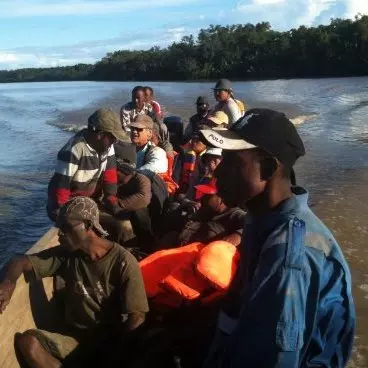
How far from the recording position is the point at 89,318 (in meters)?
3.11

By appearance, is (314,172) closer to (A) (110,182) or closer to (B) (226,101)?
(B) (226,101)

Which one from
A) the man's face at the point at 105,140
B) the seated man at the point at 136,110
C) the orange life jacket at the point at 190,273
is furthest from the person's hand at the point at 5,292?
the seated man at the point at 136,110

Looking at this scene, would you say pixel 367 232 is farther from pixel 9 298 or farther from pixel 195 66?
pixel 195 66

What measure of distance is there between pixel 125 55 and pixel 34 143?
7080 cm

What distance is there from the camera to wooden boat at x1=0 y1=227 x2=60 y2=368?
305 cm

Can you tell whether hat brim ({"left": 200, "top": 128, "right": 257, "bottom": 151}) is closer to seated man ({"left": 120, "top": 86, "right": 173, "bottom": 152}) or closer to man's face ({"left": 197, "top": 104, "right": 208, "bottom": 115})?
seated man ({"left": 120, "top": 86, "right": 173, "bottom": 152})

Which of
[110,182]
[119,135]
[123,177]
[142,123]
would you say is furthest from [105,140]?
[142,123]

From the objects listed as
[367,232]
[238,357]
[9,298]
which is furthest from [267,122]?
[367,232]

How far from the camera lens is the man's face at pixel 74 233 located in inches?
116

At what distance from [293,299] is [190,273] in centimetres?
185

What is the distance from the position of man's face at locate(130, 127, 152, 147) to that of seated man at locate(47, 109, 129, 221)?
119 centimetres

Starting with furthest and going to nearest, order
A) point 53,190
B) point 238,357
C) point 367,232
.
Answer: point 367,232, point 53,190, point 238,357

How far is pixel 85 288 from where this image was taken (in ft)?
10.0

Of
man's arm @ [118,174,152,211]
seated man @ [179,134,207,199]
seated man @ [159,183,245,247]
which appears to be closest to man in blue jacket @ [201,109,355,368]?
seated man @ [159,183,245,247]
